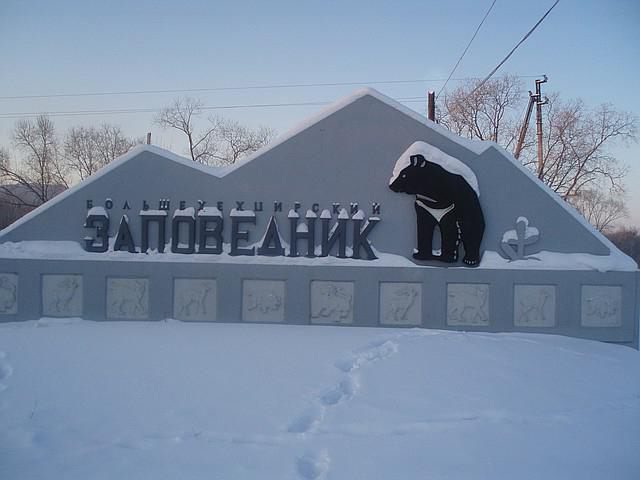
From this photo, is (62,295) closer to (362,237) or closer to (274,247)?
(274,247)

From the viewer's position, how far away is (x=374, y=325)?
9883mm

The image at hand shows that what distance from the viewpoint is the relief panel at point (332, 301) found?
32.6 feet

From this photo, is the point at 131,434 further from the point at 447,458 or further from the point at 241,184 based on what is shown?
the point at 241,184

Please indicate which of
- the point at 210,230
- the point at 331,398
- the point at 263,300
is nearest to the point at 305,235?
the point at 263,300

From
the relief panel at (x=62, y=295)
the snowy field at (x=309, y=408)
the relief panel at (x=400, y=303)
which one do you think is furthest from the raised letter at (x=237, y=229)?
the relief panel at (x=62, y=295)

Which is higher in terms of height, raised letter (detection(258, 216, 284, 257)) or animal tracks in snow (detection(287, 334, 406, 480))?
raised letter (detection(258, 216, 284, 257))

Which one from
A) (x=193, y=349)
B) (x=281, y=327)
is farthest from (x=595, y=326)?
(x=193, y=349)

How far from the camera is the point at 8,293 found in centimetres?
1002

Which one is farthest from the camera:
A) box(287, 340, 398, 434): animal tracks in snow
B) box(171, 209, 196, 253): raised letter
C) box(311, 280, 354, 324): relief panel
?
box(171, 209, 196, 253): raised letter

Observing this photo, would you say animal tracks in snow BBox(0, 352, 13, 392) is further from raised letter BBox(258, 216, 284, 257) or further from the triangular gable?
raised letter BBox(258, 216, 284, 257)

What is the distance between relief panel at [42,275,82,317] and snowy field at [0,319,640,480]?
3.26 ft

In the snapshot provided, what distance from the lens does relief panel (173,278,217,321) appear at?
9969mm

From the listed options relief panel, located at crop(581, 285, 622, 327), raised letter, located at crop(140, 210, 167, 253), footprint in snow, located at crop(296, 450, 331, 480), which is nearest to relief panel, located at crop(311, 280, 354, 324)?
raised letter, located at crop(140, 210, 167, 253)

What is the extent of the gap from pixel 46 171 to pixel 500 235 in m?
32.6
